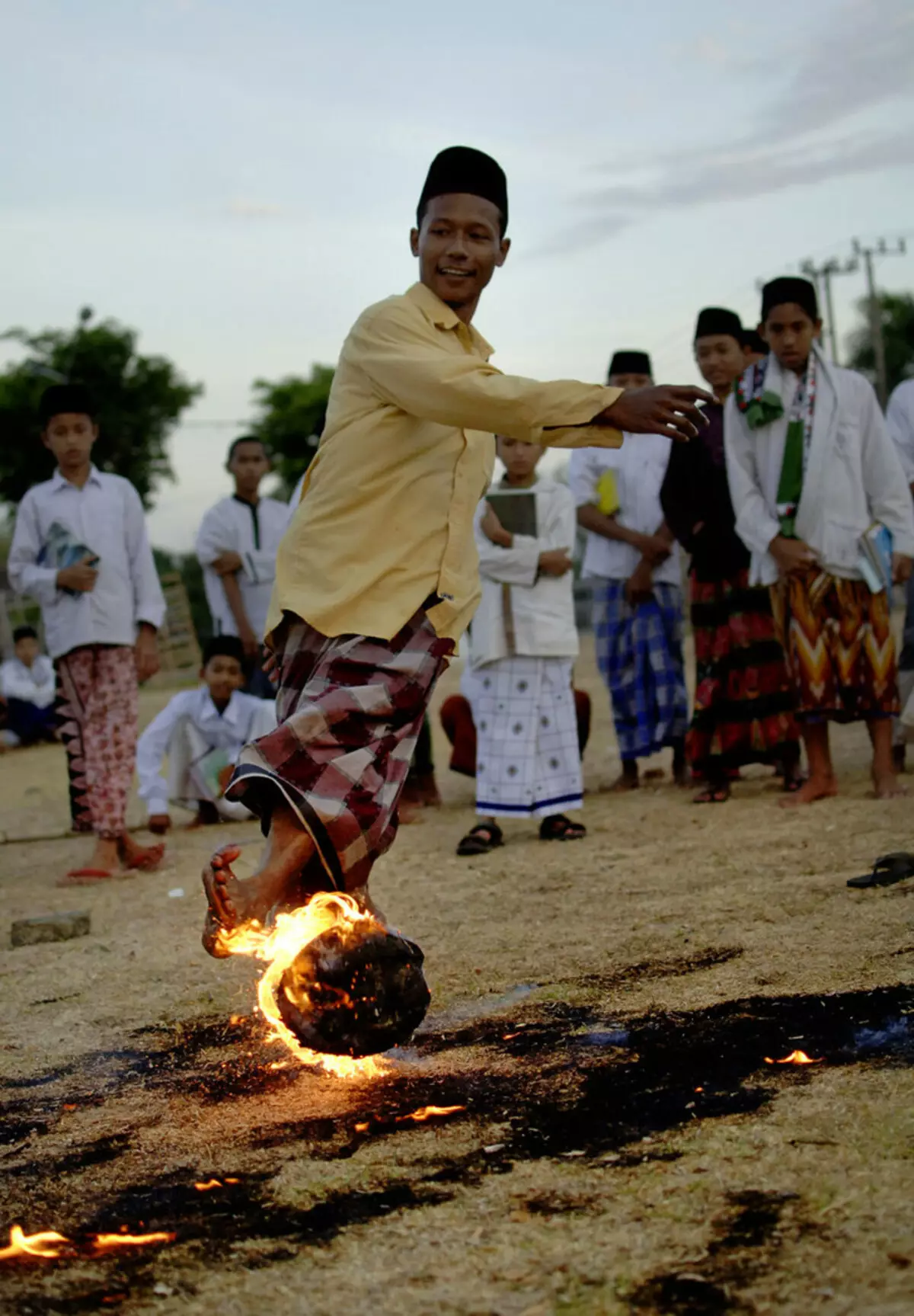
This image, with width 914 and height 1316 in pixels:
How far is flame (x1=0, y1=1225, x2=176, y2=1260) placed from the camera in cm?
248

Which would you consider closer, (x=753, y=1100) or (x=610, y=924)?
(x=753, y=1100)

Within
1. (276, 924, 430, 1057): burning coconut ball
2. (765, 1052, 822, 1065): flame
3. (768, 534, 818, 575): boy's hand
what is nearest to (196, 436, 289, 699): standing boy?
(768, 534, 818, 575): boy's hand

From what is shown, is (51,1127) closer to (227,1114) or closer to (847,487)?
(227,1114)

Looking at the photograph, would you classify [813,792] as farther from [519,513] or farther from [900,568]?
[519,513]

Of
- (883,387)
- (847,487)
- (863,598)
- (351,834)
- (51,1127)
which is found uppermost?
(883,387)

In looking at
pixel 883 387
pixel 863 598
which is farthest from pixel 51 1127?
pixel 883 387

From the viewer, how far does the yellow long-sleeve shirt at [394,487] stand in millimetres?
3561

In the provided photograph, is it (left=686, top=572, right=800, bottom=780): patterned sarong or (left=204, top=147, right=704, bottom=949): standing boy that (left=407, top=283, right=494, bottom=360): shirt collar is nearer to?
A: (left=204, top=147, right=704, bottom=949): standing boy

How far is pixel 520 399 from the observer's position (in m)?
3.40

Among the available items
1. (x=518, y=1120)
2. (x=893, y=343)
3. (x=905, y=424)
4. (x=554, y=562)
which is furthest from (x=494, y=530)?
(x=893, y=343)

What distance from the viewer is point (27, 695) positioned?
16.9 meters

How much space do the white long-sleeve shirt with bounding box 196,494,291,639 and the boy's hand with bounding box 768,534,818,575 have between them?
308 cm

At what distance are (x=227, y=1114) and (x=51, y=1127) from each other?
370 mm

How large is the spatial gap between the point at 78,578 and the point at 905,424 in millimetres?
4448
